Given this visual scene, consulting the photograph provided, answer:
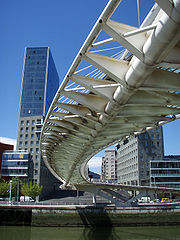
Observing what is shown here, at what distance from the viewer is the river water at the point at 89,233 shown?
93.0ft

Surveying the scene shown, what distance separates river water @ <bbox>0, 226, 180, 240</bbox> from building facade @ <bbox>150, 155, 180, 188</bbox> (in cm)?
3237

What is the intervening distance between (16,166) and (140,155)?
34.4 m

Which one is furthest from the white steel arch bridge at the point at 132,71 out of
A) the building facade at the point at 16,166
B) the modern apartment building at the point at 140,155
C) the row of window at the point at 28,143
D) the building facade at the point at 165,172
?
the row of window at the point at 28,143

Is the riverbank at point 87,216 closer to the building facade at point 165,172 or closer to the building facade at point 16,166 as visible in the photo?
the building facade at point 165,172

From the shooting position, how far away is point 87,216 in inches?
1465

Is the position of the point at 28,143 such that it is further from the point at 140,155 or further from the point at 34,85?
the point at 140,155

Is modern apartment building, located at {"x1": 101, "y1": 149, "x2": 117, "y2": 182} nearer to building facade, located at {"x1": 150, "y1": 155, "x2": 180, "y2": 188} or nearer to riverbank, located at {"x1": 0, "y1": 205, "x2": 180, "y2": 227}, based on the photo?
A: building facade, located at {"x1": 150, "y1": 155, "x2": 180, "y2": 188}

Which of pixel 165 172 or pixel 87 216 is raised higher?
pixel 165 172

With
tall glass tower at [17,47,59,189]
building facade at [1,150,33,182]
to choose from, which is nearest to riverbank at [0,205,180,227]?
building facade at [1,150,33,182]

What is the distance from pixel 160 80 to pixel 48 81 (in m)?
91.7

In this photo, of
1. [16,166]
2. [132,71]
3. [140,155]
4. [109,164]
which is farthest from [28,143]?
[109,164]

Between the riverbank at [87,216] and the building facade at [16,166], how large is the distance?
1259 inches

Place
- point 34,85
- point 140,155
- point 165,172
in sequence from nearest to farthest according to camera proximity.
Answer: point 165,172, point 140,155, point 34,85

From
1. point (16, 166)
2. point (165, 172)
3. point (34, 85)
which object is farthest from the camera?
point (34, 85)
